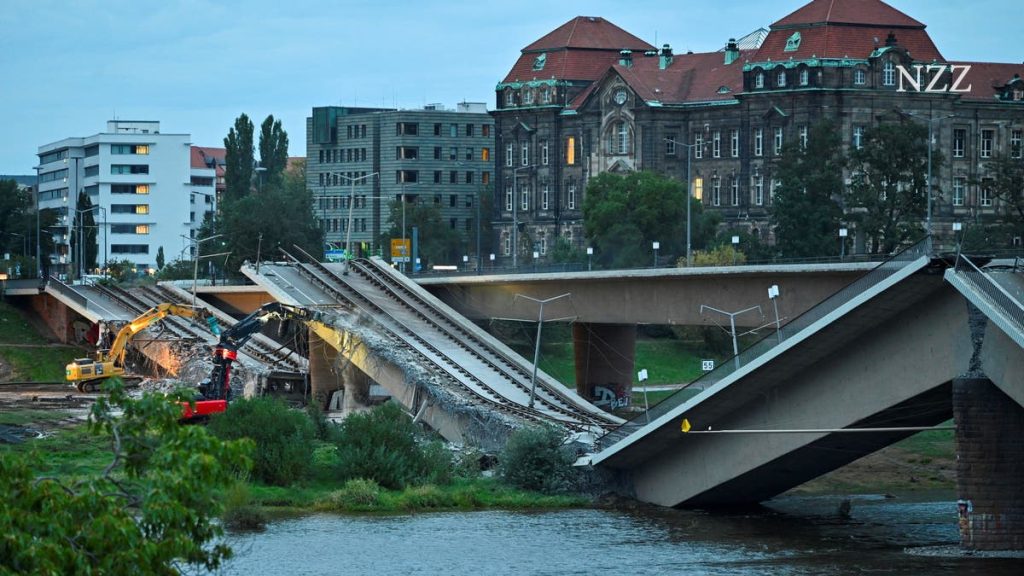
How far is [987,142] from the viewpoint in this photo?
519ft

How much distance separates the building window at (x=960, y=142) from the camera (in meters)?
157

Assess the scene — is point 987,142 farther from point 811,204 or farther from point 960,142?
point 811,204

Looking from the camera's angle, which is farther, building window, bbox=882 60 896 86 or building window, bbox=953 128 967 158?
building window, bbox=953 128 967 158

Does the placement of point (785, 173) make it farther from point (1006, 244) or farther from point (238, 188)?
point (238, 188)

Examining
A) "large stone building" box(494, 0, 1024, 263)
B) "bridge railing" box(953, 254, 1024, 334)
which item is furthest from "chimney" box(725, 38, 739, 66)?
"bridge railing" box(953, 254, 1024, 334)

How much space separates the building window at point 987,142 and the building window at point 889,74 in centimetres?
1149

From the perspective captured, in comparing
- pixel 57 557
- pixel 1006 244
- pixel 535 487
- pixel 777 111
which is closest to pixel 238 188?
pixel 777 111

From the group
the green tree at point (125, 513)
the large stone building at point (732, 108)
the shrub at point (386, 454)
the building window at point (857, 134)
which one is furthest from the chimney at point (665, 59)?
the green tree at point (125, 513)

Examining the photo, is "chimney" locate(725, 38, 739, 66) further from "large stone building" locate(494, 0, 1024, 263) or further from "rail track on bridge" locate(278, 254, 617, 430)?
"rail track on bridge" locate(278, 254, 617, 430)

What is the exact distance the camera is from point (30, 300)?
413 ft

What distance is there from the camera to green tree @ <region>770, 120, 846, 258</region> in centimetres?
12562

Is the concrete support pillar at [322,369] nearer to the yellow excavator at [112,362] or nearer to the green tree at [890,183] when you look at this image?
the yellow excavator at [112,362]

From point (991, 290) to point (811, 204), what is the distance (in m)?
81.3

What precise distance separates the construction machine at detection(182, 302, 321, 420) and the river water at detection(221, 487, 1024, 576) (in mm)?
18574
